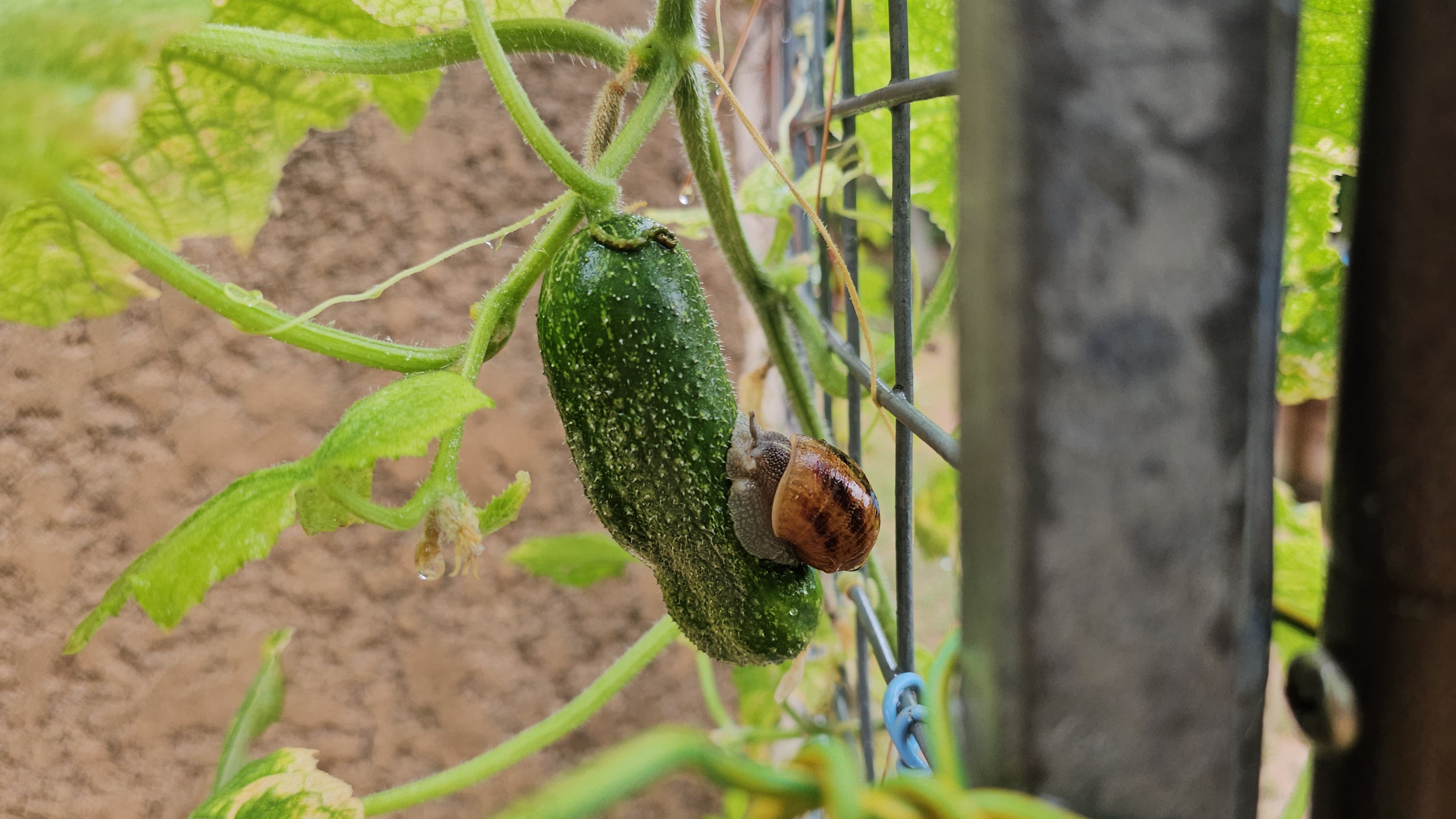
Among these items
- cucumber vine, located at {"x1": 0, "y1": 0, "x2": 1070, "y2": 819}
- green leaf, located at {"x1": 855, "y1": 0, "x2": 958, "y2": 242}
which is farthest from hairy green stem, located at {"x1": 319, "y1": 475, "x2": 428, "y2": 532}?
green leaf, located at {"x1": 855, "y1": 0, "x2": 958, "y2": 242}

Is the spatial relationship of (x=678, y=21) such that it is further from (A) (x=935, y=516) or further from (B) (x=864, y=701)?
(A) (x=935, y=516)

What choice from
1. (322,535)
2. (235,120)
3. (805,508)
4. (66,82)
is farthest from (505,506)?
(322,535)

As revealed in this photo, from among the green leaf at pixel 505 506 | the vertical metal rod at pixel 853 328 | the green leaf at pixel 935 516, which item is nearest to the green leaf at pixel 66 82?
the green leaf at pixel 505 506

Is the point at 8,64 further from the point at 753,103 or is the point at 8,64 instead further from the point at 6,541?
the point at 753,103

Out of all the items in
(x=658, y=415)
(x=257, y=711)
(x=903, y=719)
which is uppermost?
(x=658, y=415)

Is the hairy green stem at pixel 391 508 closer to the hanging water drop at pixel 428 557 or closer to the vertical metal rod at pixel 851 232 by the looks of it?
the hanging water drop at pixel 428 557

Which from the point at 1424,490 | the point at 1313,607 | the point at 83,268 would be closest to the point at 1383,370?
the point at 1424,490
